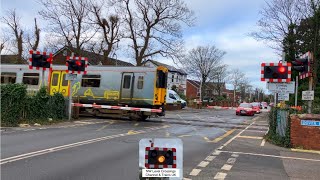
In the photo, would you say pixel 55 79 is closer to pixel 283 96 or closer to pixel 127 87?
pixel 127 87

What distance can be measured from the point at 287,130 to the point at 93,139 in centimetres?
700

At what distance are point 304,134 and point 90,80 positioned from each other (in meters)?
15.6

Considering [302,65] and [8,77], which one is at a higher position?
[302,65]

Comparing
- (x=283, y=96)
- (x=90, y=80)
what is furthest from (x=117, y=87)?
(x=283, y=96)

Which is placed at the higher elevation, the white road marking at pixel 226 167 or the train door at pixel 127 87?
the train door at pixel 127 87

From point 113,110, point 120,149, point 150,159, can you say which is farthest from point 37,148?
point 113,110

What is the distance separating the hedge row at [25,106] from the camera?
19.5 m

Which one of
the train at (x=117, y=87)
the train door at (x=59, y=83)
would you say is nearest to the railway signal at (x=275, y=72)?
the train at (x=117, y=87)

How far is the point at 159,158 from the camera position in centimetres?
545

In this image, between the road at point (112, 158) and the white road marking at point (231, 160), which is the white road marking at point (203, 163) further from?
the white road marking at point (231, 160)

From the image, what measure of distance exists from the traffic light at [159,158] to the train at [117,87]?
773 inches

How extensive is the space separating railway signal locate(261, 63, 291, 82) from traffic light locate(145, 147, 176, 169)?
12.3 meters

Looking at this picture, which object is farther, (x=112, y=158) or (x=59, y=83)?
(x=59, y=83)

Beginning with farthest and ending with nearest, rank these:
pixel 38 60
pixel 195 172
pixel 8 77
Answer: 1. pixel 8 77
2. pixel 38 60
3. pixel 195 172
